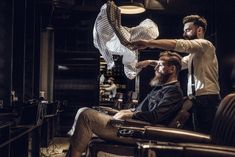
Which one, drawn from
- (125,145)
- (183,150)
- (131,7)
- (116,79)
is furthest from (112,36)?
(116,79)

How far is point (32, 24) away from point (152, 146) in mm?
5527

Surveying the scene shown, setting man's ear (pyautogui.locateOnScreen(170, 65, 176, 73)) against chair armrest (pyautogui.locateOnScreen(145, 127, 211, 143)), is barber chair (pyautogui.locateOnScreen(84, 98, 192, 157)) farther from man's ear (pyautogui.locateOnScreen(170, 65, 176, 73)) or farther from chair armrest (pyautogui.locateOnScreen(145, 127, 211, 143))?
man's ear (pyautogui.locateOnScreen(170, 65, 176, 73))

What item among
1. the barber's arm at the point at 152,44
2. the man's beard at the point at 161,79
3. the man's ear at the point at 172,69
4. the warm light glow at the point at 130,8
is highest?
the warm light glow at the point at 130,8

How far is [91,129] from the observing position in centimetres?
248

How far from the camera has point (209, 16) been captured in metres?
7.34

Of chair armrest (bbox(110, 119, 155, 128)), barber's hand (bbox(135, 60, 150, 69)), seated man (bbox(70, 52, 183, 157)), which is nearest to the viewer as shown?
chair armrest (bbox(110, 119, 155, 128))

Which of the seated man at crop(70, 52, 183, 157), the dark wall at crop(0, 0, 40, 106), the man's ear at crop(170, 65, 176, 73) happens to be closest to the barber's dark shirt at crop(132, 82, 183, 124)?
the seated man at crop(70, 52, 183, 157)

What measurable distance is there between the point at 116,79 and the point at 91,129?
7.66 m

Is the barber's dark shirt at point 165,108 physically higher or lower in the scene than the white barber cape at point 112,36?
lower

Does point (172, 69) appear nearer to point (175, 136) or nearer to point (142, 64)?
point (142, 64)

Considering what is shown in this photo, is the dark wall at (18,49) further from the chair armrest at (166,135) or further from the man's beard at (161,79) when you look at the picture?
the chair armrest at (166,135)

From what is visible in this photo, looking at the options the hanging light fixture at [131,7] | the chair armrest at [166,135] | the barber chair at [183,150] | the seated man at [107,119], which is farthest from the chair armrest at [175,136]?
the hanging light fixture at [131,7]

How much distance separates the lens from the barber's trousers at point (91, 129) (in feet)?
8.01

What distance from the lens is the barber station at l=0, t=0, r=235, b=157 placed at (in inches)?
82.1
